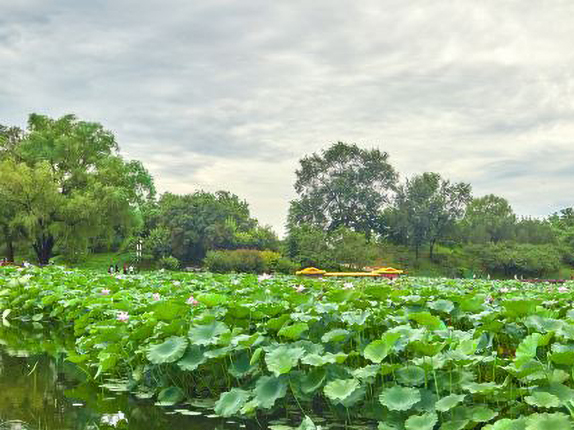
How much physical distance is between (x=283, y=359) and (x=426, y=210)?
49867mm

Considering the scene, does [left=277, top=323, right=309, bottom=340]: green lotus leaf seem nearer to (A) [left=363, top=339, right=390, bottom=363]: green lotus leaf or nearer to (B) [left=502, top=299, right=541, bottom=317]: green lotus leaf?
(A) [left=363, top=339, right=390, bottom=363]: green lotus leaf

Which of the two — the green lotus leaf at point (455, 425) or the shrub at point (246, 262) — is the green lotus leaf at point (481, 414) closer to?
the green lotus leaf at point (455, 425)

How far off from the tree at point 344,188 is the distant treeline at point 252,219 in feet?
0.32

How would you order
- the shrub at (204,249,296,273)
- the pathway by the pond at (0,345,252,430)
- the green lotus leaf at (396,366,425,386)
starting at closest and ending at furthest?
the green lotus leaf at (396,366,425,386)
the pathway by the pond at (0,345,252,430)
the shrub at (204,249,296,273)

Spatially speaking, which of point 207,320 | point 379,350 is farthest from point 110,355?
point 379,350

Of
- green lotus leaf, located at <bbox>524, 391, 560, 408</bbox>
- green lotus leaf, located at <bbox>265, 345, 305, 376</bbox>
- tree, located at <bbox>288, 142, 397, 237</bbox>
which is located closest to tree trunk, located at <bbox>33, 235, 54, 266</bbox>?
tree, located at <bbox>288, 142, 397, 237</bbox>

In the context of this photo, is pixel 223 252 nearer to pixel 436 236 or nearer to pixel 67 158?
pixel 67 158

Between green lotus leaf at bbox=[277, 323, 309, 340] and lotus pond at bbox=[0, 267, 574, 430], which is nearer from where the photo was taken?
lotus pond at bbox=[0, 267, 574, 430]

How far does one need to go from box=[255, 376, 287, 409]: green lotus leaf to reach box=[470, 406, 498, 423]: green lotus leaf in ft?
3.71

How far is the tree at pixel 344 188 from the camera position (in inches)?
2188

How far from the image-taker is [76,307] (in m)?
8.14

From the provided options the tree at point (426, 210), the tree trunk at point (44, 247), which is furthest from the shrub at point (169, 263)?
the tree at point (426, 210)

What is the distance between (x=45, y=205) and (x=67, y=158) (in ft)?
20.1

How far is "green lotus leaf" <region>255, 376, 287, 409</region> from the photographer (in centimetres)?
355
